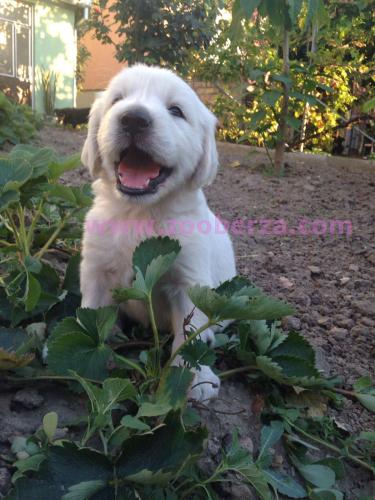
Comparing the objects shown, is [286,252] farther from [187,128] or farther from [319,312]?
[187,128]

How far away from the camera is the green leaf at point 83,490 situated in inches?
44.2

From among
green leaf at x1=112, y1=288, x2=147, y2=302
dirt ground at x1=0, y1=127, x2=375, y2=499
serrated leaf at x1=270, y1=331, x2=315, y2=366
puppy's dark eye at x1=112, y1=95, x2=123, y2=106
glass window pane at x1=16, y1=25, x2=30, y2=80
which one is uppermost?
glass window pane at x1=16, y1=25, x2=30, y2=80

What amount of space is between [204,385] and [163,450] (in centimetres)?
56

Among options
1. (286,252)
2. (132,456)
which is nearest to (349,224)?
(286,252)

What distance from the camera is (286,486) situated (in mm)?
A: 1516

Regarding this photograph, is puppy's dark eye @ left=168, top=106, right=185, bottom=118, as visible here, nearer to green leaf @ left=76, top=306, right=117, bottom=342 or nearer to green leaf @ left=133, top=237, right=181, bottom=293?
green leaf @ left=133, top=237, right=181, bottom=293

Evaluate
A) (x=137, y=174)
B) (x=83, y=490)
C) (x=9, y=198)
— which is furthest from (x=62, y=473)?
(x=137, y=174)

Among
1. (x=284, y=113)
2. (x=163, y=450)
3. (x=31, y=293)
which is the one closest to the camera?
(x=163, y=450)

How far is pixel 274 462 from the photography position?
5.45ft

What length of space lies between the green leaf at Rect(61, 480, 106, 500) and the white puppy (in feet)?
2.54

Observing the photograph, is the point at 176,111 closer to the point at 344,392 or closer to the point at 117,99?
the point at 117,99

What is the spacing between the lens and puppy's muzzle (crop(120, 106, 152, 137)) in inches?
76.2

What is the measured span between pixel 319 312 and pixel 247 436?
1.21m

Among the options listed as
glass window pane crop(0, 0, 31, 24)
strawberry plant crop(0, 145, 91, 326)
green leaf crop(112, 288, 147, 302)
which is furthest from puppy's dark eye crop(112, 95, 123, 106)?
glass window pane crop(0, 0, 31, 24)
